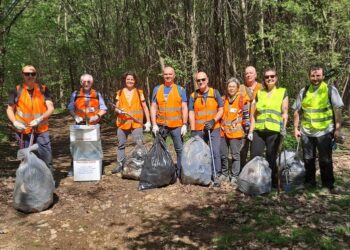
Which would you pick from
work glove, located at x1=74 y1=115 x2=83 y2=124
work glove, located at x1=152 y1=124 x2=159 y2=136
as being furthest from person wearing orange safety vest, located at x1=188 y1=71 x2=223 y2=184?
work glove, located at x1=74 y1=115 x2=83 y2=124

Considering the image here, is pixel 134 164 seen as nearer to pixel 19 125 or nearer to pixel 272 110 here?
pixel 19 125

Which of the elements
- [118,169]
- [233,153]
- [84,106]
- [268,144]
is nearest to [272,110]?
[268,144]

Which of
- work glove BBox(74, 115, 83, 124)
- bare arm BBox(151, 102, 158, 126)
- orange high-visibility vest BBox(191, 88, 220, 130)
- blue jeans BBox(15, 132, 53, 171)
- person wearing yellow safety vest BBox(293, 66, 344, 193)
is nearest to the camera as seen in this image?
person wearing yellow safety vest BBox(293, 66, 344, 193)

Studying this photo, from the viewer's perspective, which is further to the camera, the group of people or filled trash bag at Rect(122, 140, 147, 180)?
filled trash bag at Rect(122, 140, 147, 180)

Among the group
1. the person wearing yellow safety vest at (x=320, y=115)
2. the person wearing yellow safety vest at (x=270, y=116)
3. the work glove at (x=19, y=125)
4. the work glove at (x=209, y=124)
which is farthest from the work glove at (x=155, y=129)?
the person wearing yellow safety vest at (x=320, y=115)

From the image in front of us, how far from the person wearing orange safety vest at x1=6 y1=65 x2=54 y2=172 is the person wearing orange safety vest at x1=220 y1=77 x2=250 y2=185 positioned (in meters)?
2.64

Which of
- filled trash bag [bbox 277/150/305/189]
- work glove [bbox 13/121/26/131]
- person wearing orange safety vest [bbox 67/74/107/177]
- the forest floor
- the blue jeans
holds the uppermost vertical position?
person wearing orange safety vest [bbox 67/74/107/177]

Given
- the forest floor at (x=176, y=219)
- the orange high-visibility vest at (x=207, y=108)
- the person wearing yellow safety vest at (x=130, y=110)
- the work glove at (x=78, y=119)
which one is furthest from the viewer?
the person wearing yellow safety vest at (x=130, y=110)

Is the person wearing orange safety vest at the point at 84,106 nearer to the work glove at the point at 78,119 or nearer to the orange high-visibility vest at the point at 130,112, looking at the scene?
the work glove at the point at 78,119

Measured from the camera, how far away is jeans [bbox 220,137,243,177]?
574 centimetres

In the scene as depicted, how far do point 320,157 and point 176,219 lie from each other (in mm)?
2259

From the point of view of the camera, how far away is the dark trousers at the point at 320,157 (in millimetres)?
5243

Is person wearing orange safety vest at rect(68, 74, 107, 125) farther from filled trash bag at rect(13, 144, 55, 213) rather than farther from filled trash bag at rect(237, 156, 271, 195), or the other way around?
filled trash bag at rect(237, 156, 271, 195)

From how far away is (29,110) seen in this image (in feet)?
17.9
